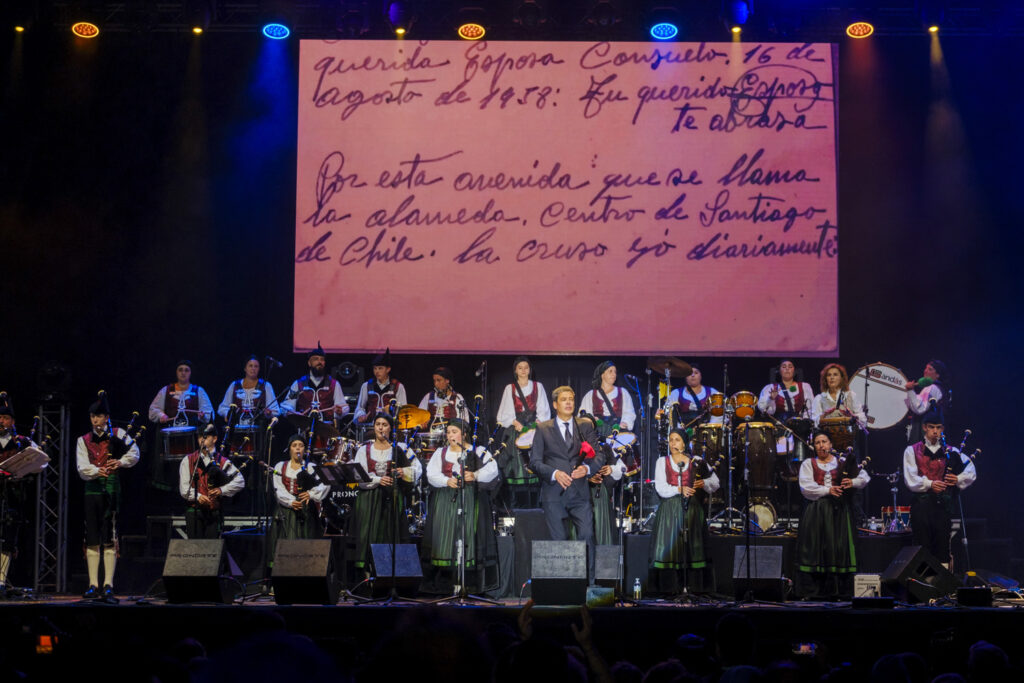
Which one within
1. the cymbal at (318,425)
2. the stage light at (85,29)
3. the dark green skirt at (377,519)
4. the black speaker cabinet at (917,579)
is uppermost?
the stage light at (85,29)

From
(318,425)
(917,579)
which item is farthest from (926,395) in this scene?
(318,425)

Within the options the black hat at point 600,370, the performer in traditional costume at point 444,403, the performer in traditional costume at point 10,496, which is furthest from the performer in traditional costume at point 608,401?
the performer in traditional costume at point 10,496

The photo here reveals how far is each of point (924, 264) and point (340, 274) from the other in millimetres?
7494

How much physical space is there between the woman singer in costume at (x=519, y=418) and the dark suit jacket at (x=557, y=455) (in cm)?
58

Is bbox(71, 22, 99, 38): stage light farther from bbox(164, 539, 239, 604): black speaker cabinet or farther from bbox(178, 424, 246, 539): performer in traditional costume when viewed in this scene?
bbox(164, 539, 239, 604): black speaker cabinet

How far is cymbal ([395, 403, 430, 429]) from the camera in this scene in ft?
37.7

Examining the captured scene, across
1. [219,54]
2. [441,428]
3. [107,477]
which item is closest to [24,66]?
[219,54]

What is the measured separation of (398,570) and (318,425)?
8.05 ft

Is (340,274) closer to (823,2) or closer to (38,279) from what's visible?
(38,279)

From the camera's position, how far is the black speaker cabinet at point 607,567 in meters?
10.1

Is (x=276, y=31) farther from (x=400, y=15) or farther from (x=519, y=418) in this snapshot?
(x=519, y=418)

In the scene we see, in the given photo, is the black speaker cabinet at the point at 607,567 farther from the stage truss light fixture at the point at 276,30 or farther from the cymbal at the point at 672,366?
the stage truss light fixture at the point at 276,30

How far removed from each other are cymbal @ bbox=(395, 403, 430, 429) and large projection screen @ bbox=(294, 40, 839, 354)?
5.68 ft

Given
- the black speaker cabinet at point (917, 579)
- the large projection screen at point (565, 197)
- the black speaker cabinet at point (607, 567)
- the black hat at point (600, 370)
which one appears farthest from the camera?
the large projection screen at point (565, 197)
